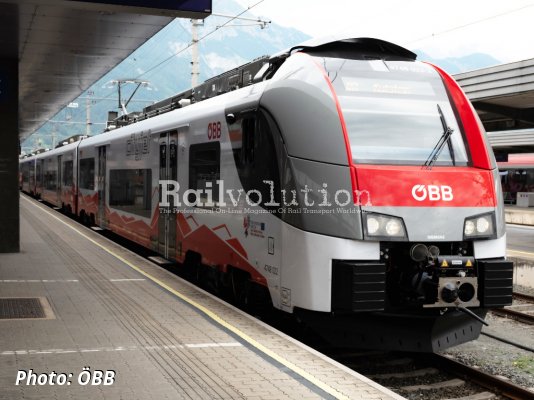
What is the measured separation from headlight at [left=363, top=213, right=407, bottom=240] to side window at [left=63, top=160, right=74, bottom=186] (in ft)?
62.1

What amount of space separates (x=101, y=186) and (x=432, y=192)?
511 inches

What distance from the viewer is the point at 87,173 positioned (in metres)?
20.3

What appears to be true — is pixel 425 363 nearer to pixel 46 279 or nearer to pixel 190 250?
pixel 190 250

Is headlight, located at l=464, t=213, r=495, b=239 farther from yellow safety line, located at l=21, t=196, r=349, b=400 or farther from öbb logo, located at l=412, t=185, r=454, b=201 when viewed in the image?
yellow safety line, located at l=21, t=196, r=349, b=400

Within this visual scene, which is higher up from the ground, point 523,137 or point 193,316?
point 523,137

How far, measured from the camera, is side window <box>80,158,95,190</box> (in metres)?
19.4

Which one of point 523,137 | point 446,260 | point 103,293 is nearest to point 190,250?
point 103,293

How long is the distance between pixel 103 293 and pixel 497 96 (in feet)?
39.6

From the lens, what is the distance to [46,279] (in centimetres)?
1065

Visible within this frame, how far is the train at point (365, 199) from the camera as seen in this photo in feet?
21.0

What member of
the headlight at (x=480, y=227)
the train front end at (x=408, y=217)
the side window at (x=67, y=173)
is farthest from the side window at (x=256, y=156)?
the side window at (x=67, y=173)

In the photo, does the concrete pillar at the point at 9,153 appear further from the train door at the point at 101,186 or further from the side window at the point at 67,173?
the side window at the point at 67,173

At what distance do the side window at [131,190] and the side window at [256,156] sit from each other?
479cm

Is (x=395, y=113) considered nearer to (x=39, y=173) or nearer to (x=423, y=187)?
(x=423, y=187)
